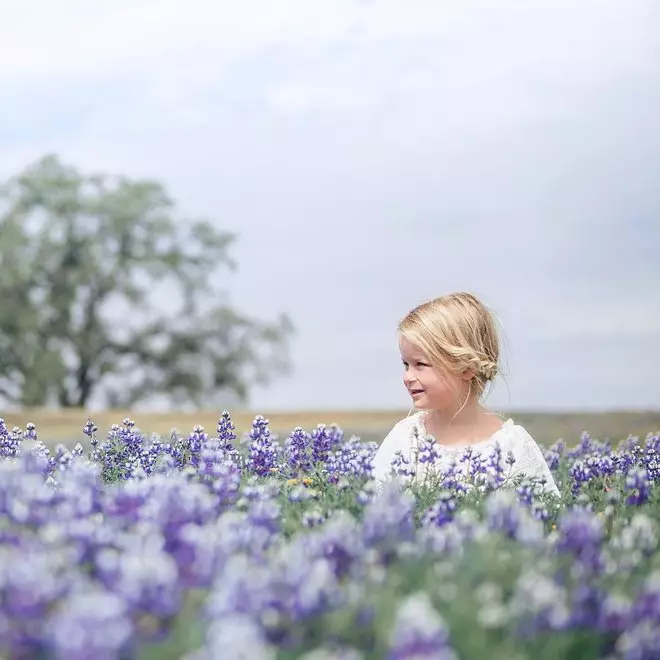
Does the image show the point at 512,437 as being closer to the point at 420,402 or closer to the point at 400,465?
the point at 420,402

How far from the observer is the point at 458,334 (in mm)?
6824

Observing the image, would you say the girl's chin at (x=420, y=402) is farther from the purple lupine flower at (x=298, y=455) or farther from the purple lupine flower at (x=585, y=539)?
the purple lupine flower at (x=585, y=539)

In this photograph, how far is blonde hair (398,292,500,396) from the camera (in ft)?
22.1

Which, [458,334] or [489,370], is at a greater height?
[458,334]

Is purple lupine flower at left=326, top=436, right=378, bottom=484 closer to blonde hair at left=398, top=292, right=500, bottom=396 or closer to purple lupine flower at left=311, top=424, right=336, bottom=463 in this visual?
purple lupine flower at left=311, top=424, right=336, bottom=463

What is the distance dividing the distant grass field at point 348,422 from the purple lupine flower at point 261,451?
14.8ft

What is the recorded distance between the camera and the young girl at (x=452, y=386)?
21.9ft

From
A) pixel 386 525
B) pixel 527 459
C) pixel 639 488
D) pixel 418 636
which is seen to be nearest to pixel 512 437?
pixel 527 459

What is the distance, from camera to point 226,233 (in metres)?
26.2

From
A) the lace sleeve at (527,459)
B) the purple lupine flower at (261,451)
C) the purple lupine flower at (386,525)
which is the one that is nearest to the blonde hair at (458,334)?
the lace sleeve at (527,459)

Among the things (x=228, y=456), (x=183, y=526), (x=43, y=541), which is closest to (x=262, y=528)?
(x=183, y=526)

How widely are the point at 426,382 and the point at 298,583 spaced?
4045 mm

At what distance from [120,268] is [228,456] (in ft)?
65.5

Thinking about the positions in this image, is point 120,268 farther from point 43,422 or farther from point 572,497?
point 572,497
